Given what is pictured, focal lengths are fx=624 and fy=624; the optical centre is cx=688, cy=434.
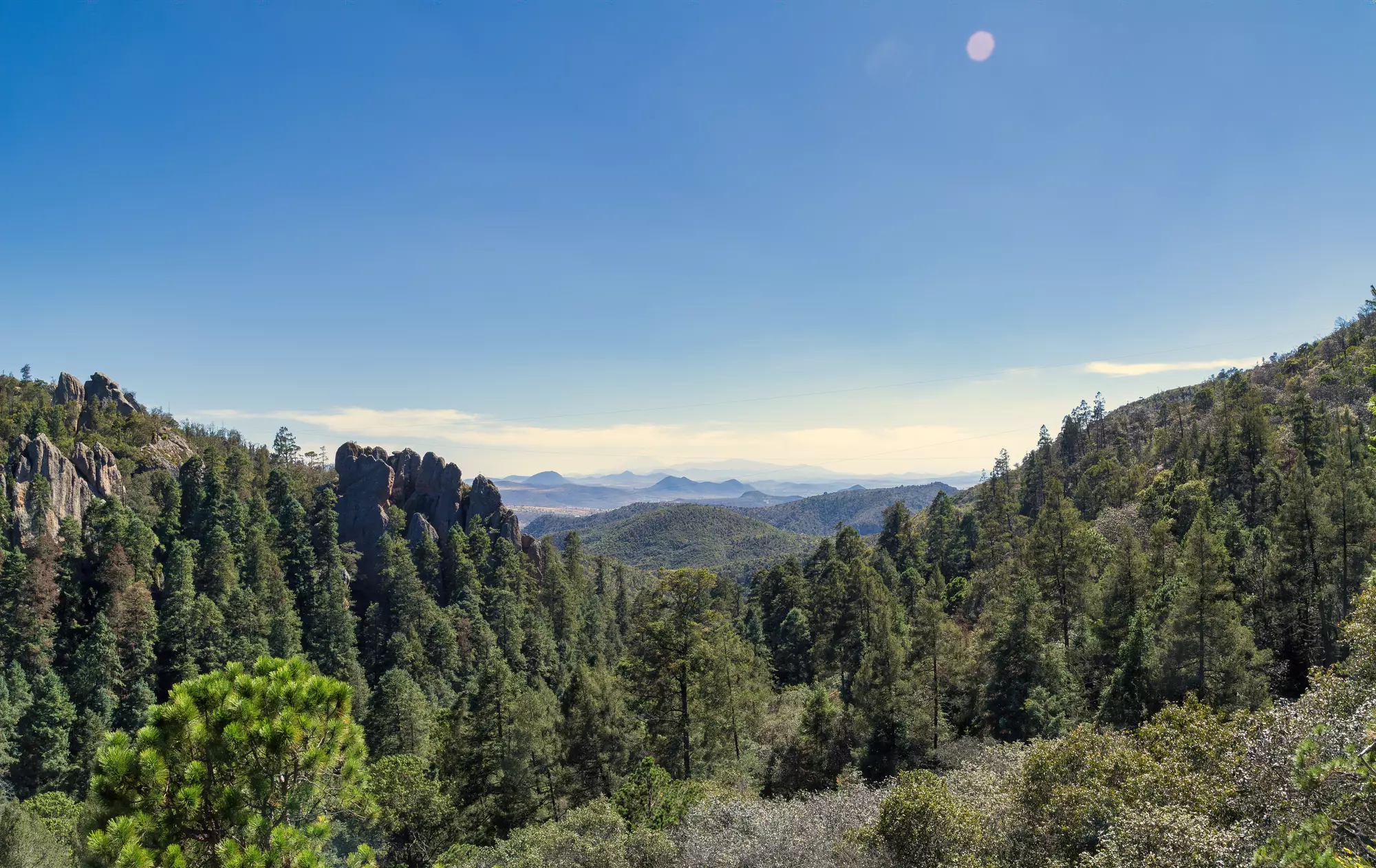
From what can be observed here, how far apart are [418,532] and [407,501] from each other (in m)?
8.21

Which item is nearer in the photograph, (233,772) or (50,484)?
(233,772)

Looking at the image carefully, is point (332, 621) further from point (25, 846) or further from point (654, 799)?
point (654, 799)

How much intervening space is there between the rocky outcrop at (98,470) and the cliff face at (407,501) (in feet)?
69.7

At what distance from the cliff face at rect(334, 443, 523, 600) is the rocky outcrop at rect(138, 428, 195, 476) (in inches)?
720

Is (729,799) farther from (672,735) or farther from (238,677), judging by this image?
(238,677)

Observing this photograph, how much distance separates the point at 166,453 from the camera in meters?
80.2

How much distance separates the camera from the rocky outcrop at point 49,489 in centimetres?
5250

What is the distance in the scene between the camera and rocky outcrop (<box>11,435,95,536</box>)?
52.5 metres

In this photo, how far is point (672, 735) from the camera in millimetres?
27109

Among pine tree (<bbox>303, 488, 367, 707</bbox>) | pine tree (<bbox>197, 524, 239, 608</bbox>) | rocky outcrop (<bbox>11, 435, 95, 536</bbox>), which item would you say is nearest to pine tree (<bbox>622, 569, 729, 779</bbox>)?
pine tree (<bbox>303, 488, 367, 707</bbox>)

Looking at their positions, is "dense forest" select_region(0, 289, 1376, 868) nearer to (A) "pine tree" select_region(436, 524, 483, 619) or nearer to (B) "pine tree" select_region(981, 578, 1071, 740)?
(B) "pine tree" select_region(981, 578, 1071, 740)

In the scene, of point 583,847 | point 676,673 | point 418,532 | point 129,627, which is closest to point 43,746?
point 129,627

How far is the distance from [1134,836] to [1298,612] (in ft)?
98.1

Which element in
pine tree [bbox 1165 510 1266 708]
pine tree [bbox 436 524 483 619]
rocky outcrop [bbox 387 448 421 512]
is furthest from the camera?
rocky outcrop [bbox 387 448 421 512]
